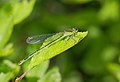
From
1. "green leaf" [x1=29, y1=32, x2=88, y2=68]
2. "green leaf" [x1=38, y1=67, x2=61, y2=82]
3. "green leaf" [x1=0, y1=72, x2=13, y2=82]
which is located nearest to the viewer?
"green leaf" [x1=29, y1=32, x2=88, y2=68]

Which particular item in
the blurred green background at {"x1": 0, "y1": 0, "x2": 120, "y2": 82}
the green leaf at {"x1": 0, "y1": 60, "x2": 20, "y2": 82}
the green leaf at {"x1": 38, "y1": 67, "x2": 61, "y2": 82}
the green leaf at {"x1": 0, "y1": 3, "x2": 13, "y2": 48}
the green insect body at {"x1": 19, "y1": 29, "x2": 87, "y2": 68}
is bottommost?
the blurred green background at {"x1": 0, "y1": 0, "x2": 120, "y2": 82}

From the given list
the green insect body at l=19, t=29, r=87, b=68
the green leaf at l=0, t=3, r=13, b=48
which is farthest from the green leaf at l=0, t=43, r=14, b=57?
the green insect body at l=19, t=29, r=87, b=68

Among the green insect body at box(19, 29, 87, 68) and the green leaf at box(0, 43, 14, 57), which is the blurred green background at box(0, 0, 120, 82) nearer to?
the green leaf at box(0, 43, 14, 57)

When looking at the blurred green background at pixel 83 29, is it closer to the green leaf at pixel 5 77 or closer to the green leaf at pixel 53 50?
the green leaf at pixel 5 77

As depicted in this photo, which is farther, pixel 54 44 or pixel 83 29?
pixel 83 29

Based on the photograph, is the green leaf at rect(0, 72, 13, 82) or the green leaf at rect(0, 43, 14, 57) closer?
the green leaf at rect(0, 72, 13, 82)

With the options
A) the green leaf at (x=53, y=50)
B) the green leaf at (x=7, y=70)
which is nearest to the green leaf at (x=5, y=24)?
the green leaf at (x=7, y=70)

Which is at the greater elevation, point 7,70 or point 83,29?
point 7,70

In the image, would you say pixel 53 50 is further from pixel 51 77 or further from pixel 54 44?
pixel 51 77

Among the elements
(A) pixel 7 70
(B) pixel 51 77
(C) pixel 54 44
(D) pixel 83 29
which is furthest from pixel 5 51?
(D) pixel 83 29

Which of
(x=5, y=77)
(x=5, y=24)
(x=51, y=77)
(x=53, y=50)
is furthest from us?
(x=5, y=24)

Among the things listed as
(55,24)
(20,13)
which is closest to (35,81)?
(20,13)
